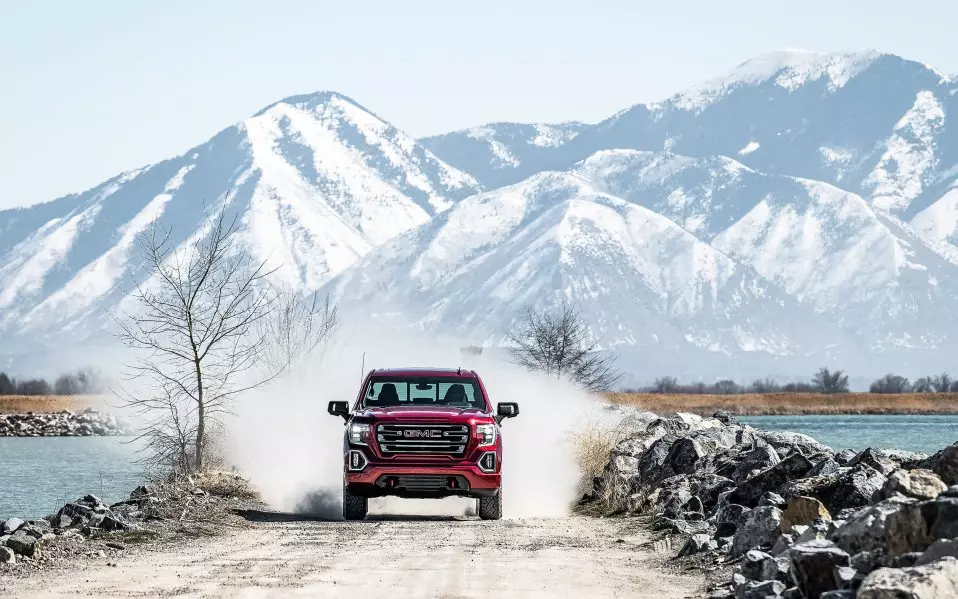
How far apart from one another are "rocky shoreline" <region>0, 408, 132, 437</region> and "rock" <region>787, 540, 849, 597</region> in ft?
310

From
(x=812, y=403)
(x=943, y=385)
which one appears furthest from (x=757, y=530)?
(x=943, y=385)

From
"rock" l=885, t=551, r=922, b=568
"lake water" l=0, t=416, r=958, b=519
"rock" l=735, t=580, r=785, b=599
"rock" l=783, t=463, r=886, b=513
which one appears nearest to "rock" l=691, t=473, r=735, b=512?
"rock" l=783, t=463, r=886, b=513

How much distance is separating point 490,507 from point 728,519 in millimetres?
5135

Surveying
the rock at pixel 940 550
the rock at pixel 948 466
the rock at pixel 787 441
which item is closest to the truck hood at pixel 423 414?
the rock at pixel 948 466

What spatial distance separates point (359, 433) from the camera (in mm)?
21797

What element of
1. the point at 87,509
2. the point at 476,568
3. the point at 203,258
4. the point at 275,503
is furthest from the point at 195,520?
the point at 203,258

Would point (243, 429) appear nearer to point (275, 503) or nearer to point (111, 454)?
point (275, 503)

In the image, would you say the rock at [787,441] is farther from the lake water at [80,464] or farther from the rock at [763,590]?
the rock at [763,590]

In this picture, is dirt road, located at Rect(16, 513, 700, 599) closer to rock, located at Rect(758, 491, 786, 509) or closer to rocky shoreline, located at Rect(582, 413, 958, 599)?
rocky shoreline, located at Rect(582, 413, 958, 599)

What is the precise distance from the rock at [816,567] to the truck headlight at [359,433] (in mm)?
10451

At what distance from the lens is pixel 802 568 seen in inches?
469

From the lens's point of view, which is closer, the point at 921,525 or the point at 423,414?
the point at 921,525

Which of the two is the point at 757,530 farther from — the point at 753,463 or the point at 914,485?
the point at 753,463

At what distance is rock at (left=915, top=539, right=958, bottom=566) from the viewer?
10977mm
